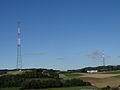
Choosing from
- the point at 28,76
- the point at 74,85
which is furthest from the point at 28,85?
the point at 28,76

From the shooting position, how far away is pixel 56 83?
104 metres

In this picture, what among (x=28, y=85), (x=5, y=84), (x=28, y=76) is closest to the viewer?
(x=28, y=85)

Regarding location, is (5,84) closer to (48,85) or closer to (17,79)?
(17,79)

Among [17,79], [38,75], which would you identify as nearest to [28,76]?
[38,75]

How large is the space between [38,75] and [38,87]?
111ft

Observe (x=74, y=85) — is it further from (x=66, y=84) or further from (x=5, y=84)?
(x=5, y=84)

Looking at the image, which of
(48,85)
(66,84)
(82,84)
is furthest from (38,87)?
(82,84)

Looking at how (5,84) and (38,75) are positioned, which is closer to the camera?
(5,84)

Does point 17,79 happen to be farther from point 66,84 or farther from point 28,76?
point 66,84

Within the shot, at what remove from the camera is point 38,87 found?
10244cm

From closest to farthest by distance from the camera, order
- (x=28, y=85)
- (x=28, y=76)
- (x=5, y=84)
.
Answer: (x=28, y=85), (x=5, y=84), (x=28, y=76)

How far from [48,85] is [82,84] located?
47.6 feet

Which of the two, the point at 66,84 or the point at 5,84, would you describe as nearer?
the point at 66,84

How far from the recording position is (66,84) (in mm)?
105000
